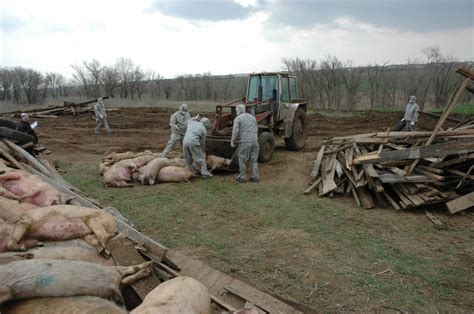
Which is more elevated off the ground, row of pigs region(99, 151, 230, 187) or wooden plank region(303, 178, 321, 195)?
row of pigs region(99, 151, 230, 187)

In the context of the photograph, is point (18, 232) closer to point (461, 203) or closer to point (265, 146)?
point (461, 203)

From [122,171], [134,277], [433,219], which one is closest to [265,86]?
[122,171]

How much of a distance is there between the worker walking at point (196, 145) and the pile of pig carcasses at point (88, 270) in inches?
184

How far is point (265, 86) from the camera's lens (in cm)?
1243

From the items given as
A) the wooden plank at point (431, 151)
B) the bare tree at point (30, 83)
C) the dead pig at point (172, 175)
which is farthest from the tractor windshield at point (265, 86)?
the bare tree at point (30, 83)

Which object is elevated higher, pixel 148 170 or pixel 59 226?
pixel 59 226

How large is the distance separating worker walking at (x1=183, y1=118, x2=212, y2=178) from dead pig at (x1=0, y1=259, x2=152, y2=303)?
21.5ft

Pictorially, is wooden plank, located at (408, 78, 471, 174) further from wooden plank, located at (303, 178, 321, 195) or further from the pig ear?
the pig ear

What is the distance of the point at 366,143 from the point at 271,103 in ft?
Answer: 11.0

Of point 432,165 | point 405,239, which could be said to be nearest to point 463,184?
point 432,165

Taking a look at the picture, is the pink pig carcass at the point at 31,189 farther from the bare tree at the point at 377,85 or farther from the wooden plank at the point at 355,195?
Answer: the bare tree at the point at 377,85

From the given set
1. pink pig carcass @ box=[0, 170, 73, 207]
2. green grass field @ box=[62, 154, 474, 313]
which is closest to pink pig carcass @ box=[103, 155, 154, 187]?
green grass field @ box=[62, 154, 474, 313]

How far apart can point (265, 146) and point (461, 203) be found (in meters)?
5.62

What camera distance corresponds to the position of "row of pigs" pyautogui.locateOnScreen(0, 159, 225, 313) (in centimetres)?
303
